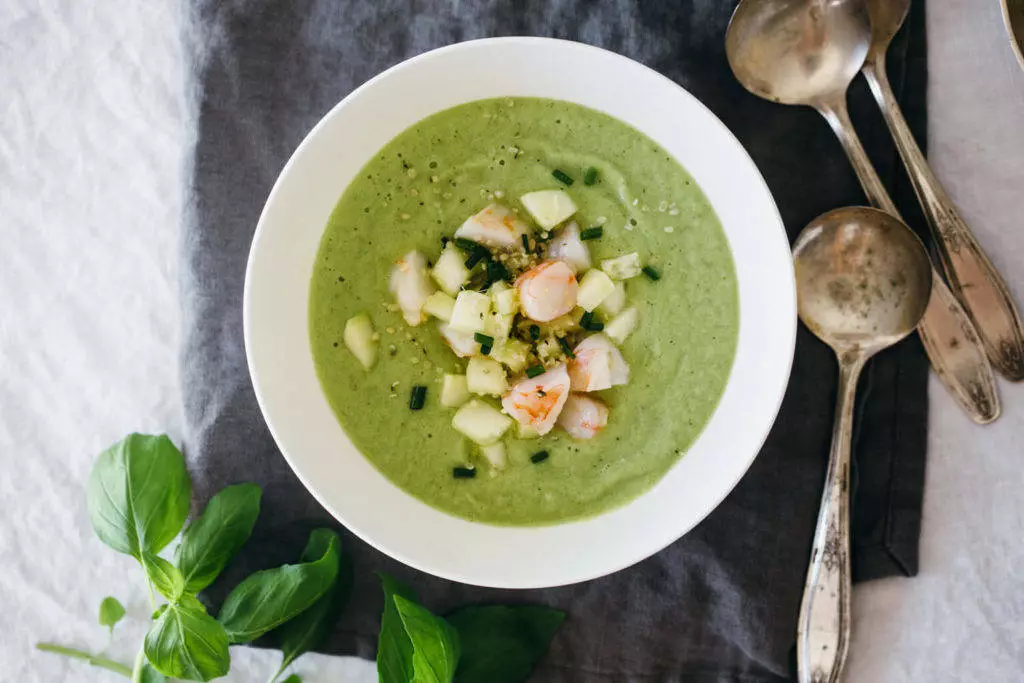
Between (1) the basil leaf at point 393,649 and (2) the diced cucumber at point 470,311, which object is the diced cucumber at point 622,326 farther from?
(1) the basil leaf at point 393,649

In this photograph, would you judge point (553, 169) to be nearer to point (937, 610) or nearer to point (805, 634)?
point (805, 634)

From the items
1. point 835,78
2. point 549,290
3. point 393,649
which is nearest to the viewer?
point 549,290

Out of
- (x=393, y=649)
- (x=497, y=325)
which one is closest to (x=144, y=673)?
(x=393, y=649)

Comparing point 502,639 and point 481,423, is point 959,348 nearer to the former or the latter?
point 481,423

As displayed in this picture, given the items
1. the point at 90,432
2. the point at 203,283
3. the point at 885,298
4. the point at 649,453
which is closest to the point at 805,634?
the point at 649,453

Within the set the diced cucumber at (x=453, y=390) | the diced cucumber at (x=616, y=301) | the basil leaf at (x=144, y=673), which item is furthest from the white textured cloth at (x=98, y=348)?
the diced cucumber at (x=616, y=301)

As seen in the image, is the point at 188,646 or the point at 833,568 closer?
the point at 188,646
